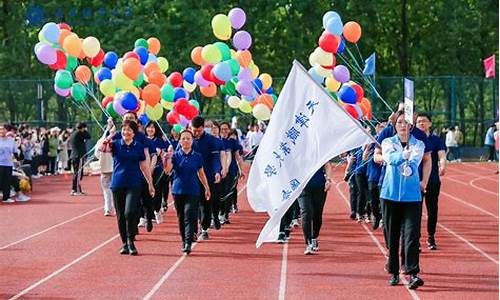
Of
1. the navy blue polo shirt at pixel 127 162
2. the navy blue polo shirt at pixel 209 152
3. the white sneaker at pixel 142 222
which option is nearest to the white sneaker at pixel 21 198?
the white sneaker at pixel 142 222

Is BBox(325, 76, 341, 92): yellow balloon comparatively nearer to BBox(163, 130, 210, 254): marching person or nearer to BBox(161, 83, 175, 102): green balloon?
BBox(161, 83, 175, 102): green balloon

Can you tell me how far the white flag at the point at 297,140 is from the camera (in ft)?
34.5

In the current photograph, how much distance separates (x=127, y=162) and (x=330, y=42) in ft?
16.9

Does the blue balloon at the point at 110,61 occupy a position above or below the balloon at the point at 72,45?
below

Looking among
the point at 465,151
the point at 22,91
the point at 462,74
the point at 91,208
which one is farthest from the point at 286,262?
the point at 462,74

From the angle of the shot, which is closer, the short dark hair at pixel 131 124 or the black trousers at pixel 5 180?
the short dark hair at pixel 131 124

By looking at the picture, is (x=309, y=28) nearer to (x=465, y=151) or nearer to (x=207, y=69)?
(x=465, y=151)

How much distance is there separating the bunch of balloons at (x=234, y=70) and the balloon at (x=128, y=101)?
5.54 feet

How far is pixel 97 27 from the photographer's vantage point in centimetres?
4650

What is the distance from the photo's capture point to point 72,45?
17484mm

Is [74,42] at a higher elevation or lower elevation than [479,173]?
higher

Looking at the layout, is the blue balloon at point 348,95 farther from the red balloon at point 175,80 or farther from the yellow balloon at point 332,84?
the red balloon at point 175,80

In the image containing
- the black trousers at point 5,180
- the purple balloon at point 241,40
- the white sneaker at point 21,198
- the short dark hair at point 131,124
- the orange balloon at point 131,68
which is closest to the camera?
the short dark hair at point 131,124

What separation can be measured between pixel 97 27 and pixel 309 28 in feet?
32.4
